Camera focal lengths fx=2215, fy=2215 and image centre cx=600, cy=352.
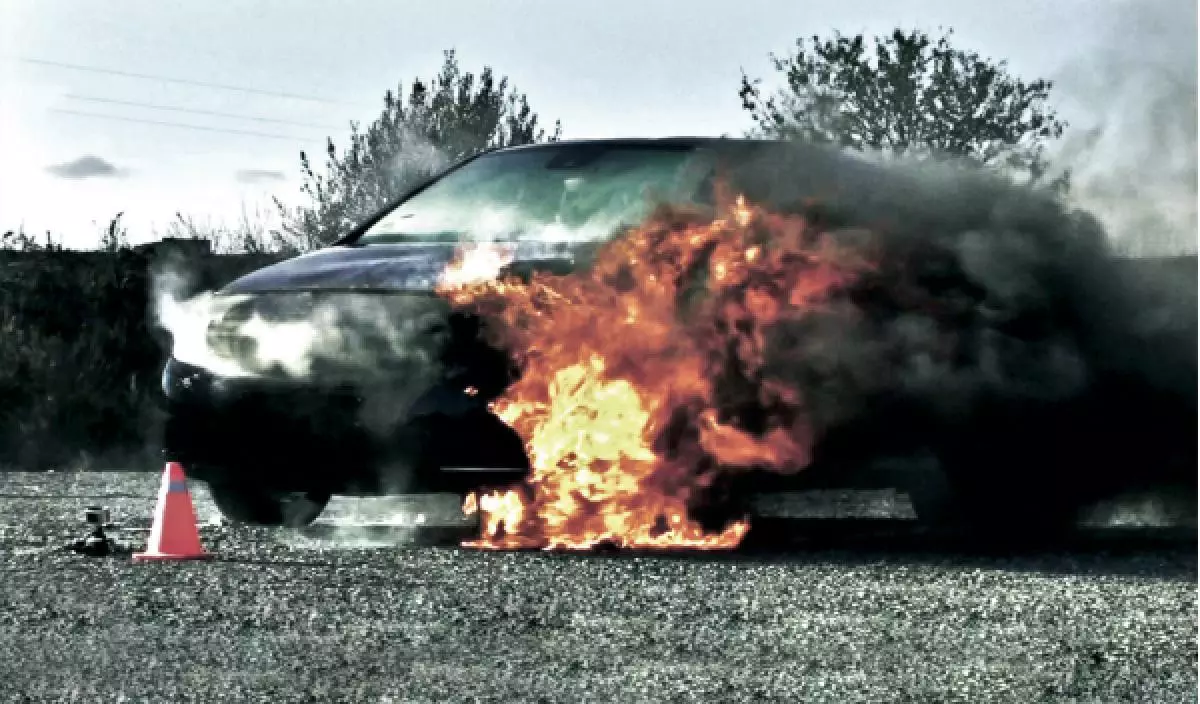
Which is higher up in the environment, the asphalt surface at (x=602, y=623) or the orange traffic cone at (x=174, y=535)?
the orange traffic cone at (x=174, y=535)

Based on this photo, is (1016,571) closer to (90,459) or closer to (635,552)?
(635,552)

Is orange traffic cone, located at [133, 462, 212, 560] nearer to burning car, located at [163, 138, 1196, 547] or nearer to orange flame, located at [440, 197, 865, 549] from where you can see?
burning car, located at [163, 138, 1196, 547]

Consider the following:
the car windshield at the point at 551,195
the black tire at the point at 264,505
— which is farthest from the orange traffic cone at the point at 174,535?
the car windshield at the point at 551,195

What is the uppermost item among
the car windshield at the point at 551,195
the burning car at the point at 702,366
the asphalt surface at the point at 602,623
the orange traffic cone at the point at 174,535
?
the car windshield at the point at 551,195

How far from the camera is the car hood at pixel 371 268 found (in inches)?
328

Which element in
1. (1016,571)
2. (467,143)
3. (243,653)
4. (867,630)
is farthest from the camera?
(467,143)

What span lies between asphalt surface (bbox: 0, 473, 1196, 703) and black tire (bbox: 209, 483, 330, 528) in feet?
1.47

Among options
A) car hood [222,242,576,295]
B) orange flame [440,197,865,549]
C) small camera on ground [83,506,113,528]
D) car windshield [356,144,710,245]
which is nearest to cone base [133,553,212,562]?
small camera on ground [83,506,113,528]

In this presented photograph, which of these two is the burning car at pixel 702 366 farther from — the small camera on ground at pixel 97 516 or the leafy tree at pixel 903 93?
the leafy tree at pixel 903 93

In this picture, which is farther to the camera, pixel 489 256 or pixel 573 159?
pixel 573 159

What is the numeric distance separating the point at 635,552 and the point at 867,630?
2080 mm

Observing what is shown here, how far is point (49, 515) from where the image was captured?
10547 mm

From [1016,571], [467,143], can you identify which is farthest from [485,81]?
[1016,571]

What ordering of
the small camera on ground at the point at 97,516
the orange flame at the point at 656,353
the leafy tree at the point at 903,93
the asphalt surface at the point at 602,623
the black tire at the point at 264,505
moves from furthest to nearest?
1. the leafy tree at the point at 903,93
2. the black tire at the point at 264,505
3. the small camera on ground at the point at 97,516
4. the orange flame at the point at 656,353
5. the asphalt surface at the point at 602,623
